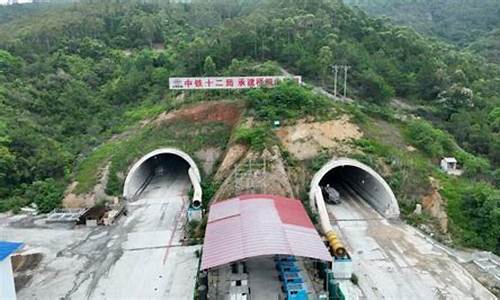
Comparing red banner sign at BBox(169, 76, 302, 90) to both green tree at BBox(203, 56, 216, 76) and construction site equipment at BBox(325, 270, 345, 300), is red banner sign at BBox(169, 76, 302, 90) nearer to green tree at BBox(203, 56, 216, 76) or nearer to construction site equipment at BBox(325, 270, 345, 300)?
green tree at BBox(203, 56, 216, 76)

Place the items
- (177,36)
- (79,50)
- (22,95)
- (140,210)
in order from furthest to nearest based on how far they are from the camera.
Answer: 1. (177,36)
2. (79,50)
3. (22,95)
4. (140,210)

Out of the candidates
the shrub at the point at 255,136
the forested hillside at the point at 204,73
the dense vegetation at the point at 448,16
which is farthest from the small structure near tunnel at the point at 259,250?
the dense vegetation at the point at 448,16

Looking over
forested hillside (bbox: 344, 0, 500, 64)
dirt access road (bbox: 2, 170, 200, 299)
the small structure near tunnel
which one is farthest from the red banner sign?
forested hillside (bbox: 344, 0, 500, 64)

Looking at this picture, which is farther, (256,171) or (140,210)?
(140,210)

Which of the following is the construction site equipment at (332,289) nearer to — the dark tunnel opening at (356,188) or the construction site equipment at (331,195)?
the dark tunnel opening at (356,188)

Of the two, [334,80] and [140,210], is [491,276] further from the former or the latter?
→ [334,80]

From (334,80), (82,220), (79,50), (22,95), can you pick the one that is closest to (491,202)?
(334,80)
